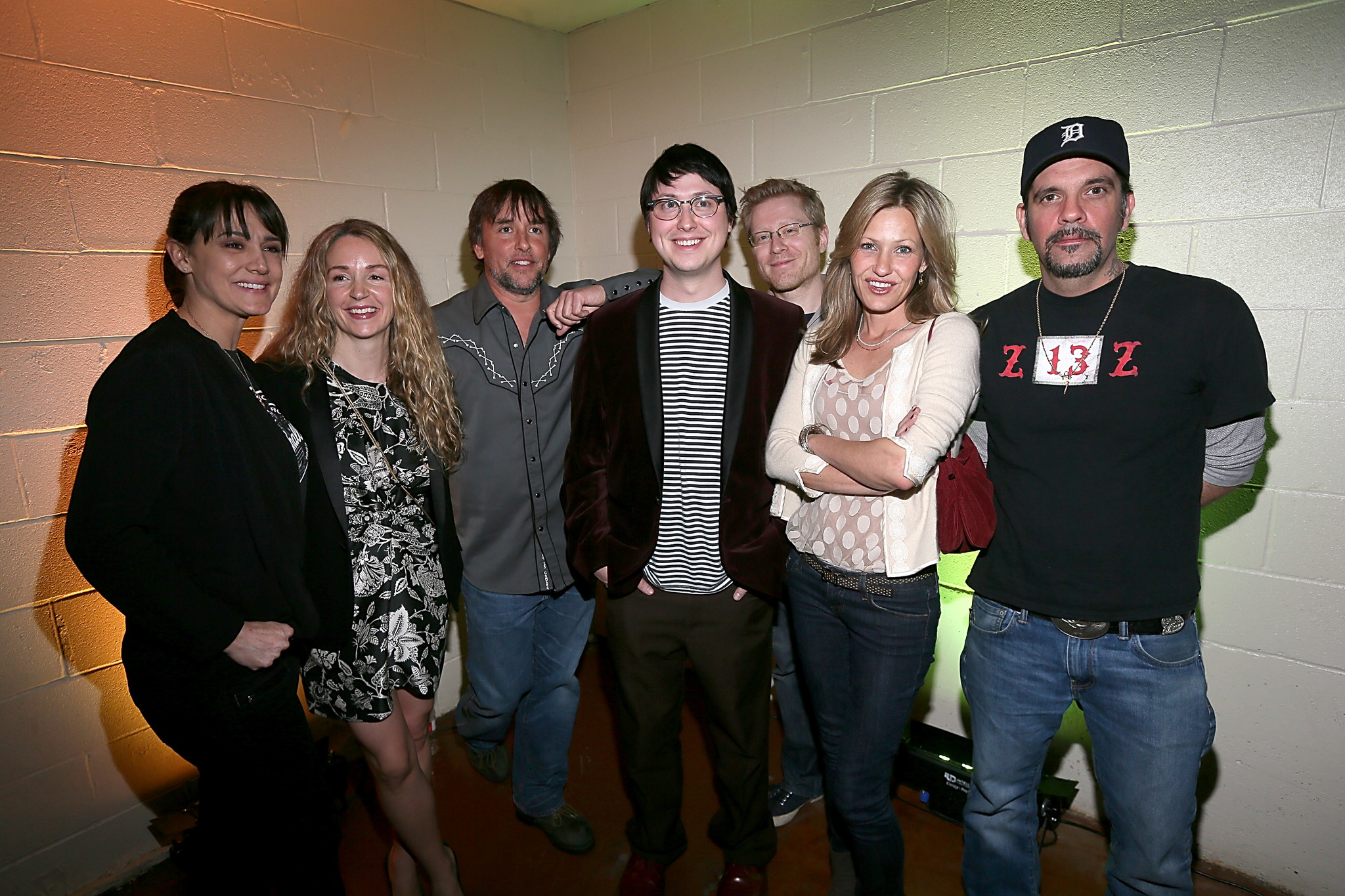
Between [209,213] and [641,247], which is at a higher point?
[641,247]

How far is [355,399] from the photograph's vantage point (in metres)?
1.98

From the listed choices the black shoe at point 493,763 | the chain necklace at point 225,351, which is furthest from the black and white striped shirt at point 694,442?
the black shoe at point 493,763

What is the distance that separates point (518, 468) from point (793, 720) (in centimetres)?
134

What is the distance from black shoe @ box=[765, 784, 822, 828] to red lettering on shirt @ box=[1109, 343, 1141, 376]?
1824 millimetres

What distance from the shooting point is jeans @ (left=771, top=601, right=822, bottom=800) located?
2.54 metres

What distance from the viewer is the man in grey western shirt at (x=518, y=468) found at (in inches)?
92.7

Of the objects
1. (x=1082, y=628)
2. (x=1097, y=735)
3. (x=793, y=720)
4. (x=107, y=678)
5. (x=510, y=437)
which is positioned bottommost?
(x=793, y=720)

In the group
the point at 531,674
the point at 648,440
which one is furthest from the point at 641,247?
the point at 531,674

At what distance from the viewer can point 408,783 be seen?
2.00m

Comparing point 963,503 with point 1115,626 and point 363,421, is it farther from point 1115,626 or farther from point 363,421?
point 363,421

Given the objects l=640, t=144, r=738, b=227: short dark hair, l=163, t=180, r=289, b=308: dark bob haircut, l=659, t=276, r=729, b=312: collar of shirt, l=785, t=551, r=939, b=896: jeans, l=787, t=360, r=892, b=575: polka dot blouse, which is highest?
l=640, t=144, r=738, b=227: short dark hair

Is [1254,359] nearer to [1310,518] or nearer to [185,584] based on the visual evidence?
[1310,518]

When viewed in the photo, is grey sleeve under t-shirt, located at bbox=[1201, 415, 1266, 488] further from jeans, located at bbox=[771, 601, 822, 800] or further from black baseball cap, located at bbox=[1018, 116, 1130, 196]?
jeans, located at bbox=[771, 601, 822, 800]

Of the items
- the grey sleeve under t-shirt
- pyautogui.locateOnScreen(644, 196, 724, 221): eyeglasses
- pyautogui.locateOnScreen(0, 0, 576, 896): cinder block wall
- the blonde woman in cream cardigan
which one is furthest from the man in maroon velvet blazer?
pyautogui.locateOnScreen(0, 0, 576, 896): cinder block wall
